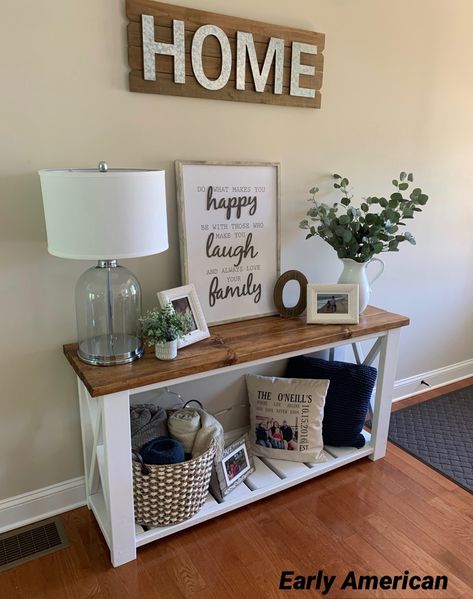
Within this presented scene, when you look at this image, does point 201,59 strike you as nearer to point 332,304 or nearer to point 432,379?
point 332,304

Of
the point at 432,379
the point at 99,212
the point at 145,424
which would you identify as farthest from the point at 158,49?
the point at 432,379

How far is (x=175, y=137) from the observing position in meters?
1.73

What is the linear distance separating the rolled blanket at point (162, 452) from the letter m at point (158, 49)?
1.27 m

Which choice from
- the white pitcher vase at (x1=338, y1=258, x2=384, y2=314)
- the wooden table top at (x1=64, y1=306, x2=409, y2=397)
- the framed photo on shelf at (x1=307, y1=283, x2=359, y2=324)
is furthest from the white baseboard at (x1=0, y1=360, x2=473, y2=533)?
the white pitcher vase at (x1=338, y1=258, x2=384, y2=314)

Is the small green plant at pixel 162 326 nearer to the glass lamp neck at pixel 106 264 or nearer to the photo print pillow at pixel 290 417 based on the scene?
the glass lamp neck at pixel 106 264

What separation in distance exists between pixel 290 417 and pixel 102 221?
1.20 metres

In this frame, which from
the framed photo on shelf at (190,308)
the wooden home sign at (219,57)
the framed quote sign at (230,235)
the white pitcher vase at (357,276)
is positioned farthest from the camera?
the white pitcher vase at (357,276)

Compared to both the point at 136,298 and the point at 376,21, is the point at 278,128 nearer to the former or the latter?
the point at 376,21

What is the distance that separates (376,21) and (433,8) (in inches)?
14.7

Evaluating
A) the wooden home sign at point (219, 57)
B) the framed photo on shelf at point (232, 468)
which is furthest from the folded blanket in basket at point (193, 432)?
the wooden home sign at point (219, 57)

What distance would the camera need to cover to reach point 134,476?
1.61m

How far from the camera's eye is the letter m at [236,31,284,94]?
174 cm

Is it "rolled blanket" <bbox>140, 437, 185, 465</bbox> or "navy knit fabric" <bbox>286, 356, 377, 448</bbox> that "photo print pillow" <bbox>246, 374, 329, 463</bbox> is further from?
"rolled blanket" <bbox>140, 437, 185, 465</bbox>

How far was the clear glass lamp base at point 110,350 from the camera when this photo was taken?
1.54 metres
